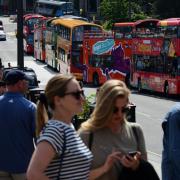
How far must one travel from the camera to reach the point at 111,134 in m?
5.04

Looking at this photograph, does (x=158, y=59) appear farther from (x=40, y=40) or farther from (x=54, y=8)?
(x=54, y=8)

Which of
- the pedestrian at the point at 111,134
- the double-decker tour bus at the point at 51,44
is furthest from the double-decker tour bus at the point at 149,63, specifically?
the pedestrian at the point at 111,134

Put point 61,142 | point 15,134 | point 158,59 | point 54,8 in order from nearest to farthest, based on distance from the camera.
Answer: point 61,142
point 15,134
point 158,59
point 54,8

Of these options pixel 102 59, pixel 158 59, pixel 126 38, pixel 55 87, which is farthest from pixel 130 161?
pixel 102 59

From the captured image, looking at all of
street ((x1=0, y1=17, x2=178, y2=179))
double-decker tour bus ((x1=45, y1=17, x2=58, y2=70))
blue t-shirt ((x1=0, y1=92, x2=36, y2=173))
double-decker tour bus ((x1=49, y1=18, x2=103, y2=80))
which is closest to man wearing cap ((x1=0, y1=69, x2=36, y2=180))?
blue t-shirt ((x1=0, y1=92, x2=36, y2=173))

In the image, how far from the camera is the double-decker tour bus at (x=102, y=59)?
44750mm

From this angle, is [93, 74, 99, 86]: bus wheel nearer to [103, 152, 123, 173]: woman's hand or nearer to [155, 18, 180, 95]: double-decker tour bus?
[155, 18, 180, 95]: double-decker tour bus

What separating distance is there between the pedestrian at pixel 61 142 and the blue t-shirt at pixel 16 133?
2.10 metres

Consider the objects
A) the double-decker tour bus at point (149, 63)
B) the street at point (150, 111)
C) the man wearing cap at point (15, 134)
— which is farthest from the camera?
the double-decker tour bus at point (149, 63)

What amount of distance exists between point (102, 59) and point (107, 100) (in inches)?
1620

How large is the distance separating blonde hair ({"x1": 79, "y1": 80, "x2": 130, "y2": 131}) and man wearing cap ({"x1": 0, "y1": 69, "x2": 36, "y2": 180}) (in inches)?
77.1

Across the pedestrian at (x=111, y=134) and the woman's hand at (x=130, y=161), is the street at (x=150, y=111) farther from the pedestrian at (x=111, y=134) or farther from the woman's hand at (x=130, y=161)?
the woman's hand at (x=130, y=161)

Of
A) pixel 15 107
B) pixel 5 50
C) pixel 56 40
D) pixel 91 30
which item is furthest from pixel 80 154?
pixel 5 50

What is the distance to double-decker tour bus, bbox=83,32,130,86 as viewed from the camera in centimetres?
4475
